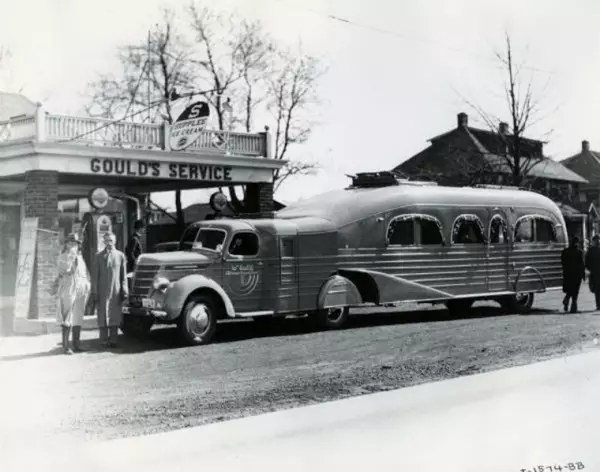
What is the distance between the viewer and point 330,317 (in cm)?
1047

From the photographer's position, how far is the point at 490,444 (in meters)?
6.12

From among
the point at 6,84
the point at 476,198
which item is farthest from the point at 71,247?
the point at 476,198

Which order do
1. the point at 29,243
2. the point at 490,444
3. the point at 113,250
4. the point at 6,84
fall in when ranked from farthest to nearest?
the point at 29,243, the point at 113,250, the point at 490,444, the point at 6,84

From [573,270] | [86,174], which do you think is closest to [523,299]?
[573,270]

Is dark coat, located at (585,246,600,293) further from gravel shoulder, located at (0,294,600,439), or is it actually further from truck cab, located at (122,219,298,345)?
truck cab, located at (122,219,298,345)

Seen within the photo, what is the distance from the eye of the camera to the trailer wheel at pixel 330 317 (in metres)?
10.2

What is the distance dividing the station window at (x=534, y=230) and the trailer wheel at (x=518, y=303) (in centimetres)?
92

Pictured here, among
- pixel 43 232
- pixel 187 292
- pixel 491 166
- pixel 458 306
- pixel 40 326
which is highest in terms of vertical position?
pixel 491 166

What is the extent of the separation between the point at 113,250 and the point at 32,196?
2.55 m

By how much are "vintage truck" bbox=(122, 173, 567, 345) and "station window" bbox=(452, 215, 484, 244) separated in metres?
0.02

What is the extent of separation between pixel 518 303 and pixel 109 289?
7.24 metres

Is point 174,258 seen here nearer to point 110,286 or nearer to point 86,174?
point 110,286

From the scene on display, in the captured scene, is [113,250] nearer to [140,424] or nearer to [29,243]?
[29,243]

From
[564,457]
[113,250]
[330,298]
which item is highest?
[113,250]
